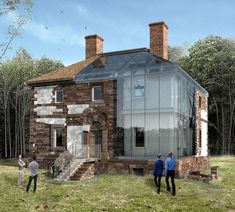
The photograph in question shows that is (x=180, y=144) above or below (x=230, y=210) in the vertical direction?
above

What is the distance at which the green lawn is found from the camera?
16.9m

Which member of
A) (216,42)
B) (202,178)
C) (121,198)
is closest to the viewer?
(121,198)

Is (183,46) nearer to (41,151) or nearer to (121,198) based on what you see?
(41,151)

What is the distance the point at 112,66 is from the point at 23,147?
85.5 feet

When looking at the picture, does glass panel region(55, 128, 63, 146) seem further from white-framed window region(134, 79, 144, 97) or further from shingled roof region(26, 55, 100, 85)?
white-framed window region(134, 79, 144, 97)

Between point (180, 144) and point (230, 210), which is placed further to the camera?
point (180, 144)

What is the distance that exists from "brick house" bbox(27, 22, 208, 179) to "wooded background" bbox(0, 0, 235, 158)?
1465cm

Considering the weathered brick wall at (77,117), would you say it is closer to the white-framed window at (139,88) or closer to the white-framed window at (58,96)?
the white-framed window at (58,96)

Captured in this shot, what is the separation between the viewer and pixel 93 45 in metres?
32.4

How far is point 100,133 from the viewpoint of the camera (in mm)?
26594

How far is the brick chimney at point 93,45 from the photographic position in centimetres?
3238

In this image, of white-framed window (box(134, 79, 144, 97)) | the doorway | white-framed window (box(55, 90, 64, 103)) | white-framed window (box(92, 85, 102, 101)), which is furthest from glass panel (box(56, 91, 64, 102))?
white-framed window (box(134, 79, 144, 97))

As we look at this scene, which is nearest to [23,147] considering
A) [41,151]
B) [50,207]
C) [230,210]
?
[41,151]

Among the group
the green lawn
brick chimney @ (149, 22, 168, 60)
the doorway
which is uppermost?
brick chimney @ (149, 22, 168, 60)
